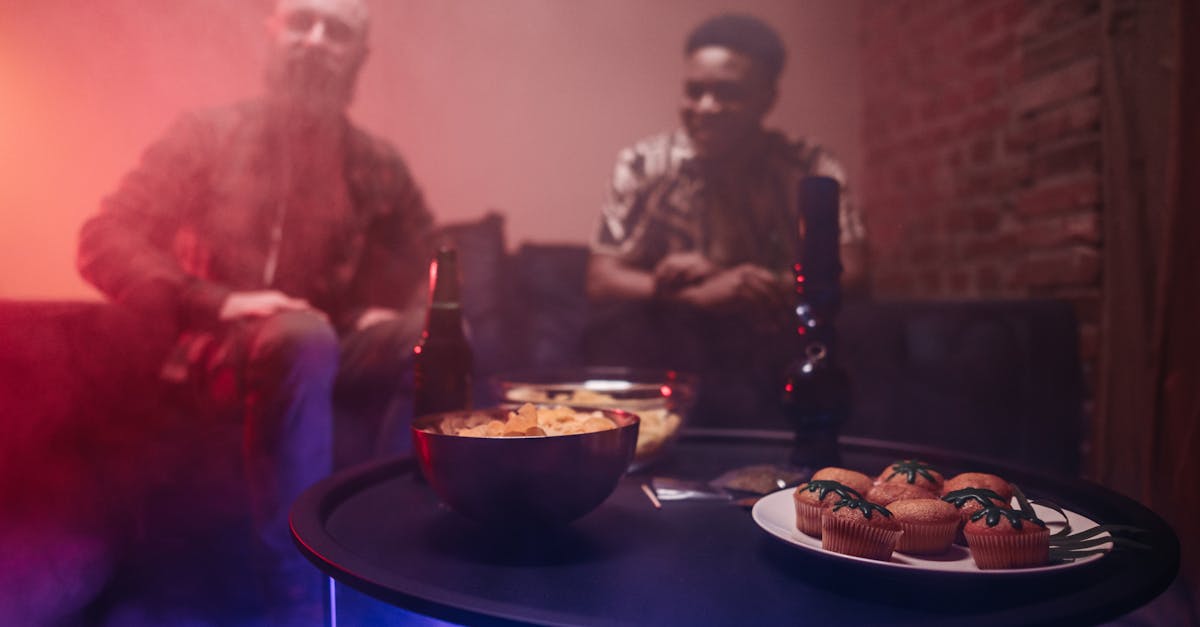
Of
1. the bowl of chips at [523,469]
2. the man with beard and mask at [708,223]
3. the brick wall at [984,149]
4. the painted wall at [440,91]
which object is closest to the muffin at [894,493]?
the bowl of chips at [523,469]

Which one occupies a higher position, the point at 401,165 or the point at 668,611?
the point at 401,165

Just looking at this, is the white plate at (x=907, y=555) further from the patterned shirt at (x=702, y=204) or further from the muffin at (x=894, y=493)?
the patterned shirt at (x=702, y=204)

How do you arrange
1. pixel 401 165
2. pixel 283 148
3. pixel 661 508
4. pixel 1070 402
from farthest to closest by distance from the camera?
pixel 401 165 < pixel 283 148 < pixel 1070 402 < pixel 661 508

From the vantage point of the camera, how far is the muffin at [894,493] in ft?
1.96

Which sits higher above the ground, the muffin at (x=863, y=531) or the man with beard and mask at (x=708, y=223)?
the man with beard and mask at (x=708, y=223)

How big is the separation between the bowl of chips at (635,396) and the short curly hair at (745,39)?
1.36 metres

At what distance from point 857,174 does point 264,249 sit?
6.64 feet

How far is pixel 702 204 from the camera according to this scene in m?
2.10

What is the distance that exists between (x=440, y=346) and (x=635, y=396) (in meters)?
0.26

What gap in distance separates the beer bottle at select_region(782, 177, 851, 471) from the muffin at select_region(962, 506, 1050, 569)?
35 centimetres

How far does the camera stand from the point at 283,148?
1743 mm

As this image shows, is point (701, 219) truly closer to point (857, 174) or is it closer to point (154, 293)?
point (857, 174)

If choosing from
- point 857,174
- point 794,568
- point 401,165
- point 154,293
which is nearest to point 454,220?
point 401,165

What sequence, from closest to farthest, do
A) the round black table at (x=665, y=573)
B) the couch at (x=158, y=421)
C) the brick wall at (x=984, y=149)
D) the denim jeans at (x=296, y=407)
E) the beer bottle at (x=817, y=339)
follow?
1. the round black table at (x=665, y=573)
2. the beer bottle at (x=817, y=339)
3. the couch at (x=158, y=421)
4. the denim jeans at (x=296, y=407)
5. the brick wall at (x=984, y=149)
